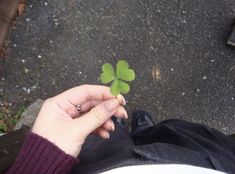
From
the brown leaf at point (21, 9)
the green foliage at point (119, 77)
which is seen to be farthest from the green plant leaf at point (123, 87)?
the brown leaf at point (21, 9)

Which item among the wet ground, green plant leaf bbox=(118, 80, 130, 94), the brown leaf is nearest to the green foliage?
green plant leaf bbox=(118, 80, 130, 94)

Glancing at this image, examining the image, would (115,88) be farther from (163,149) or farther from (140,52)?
(140,52)

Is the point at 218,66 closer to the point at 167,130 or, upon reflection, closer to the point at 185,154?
the point at 167,130

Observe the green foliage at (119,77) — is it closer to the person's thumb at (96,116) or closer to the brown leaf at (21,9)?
the person's thumb at (96,116)

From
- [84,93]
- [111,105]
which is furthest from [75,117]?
[111,105]

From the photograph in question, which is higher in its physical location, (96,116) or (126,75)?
(126,75)

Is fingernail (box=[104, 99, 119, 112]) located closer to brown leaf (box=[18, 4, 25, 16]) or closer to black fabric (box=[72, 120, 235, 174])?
black fabric (box=[72, 120, 235, 174])
